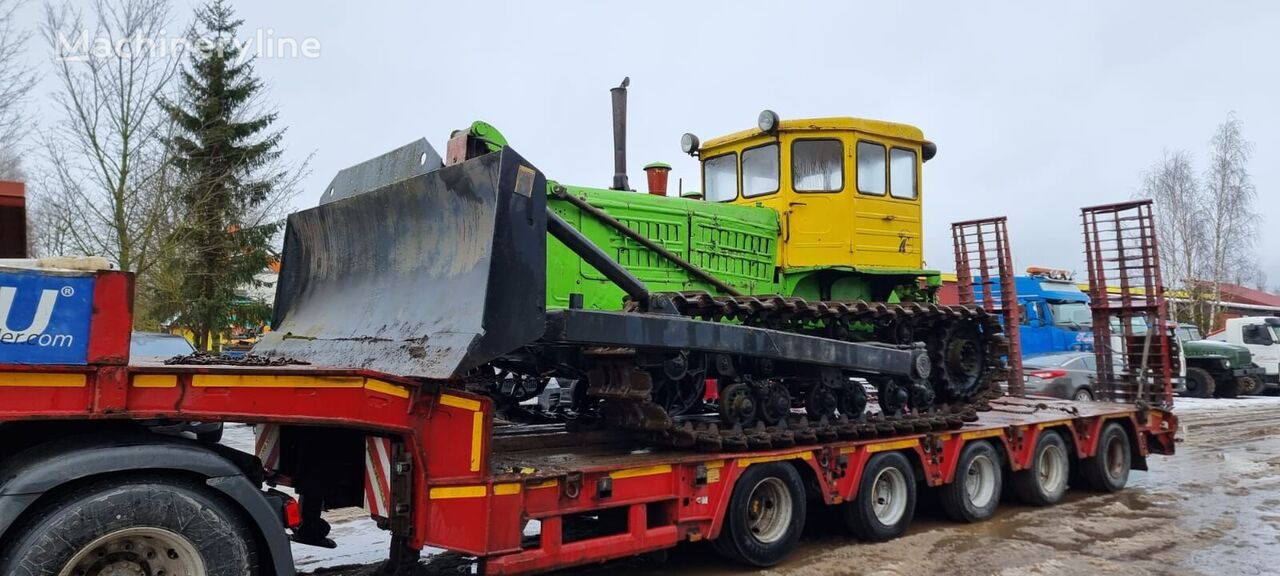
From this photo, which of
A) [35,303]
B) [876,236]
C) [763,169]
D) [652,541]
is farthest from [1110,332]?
[35,303]

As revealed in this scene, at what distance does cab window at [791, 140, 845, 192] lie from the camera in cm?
833

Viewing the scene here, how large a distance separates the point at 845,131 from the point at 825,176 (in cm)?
47

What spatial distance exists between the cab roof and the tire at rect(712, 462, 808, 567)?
332 cm

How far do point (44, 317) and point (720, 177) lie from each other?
6410 mm

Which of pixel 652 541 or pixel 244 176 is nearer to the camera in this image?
pixel 652 541

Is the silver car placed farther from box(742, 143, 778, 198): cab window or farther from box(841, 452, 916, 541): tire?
box(742, 143, 778, 198): cab window

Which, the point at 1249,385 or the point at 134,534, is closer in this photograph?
the point at 134,534

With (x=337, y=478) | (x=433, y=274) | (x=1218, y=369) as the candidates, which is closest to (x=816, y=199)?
(x=433, y=274)

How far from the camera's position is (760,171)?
8.63 metres

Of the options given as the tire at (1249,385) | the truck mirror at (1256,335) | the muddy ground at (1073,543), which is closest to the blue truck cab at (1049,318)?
the tire at (1249,385)

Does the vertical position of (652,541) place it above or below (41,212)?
below

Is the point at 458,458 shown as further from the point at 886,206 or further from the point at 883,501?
the point at 886,206

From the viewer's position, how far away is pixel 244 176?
65.0 ft

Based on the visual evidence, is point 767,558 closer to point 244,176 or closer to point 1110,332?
point 1110,332
